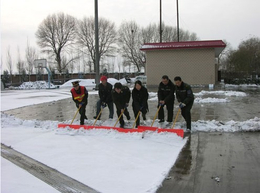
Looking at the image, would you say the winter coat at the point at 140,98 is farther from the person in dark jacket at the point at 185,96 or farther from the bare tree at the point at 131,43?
the bare tree at the point at 131,43

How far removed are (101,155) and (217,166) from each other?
2.29m

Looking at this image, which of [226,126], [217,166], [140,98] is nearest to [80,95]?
[140,98]

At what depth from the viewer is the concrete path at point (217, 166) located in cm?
362

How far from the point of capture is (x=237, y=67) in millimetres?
27641

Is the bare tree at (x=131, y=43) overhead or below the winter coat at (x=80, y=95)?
overhead

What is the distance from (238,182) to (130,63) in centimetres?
5212

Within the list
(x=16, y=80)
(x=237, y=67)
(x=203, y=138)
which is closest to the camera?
(x=203, y=138)

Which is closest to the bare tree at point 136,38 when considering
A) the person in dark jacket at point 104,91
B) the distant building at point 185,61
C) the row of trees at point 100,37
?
the row of trees at point 100,37

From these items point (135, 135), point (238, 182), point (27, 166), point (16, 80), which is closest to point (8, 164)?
point (27, 166)

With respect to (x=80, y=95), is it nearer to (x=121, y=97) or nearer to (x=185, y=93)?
(x=121, y=97)

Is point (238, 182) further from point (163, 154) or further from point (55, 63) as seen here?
point (55, 63)

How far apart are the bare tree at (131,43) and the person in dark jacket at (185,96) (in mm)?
46117

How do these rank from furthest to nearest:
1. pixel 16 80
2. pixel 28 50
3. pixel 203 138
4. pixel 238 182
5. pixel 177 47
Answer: pixel 28 50
pixel 16 80
pixel 177 47
pixel 203 138
pixel 238 182

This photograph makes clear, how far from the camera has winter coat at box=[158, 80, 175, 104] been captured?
7.16 metres
